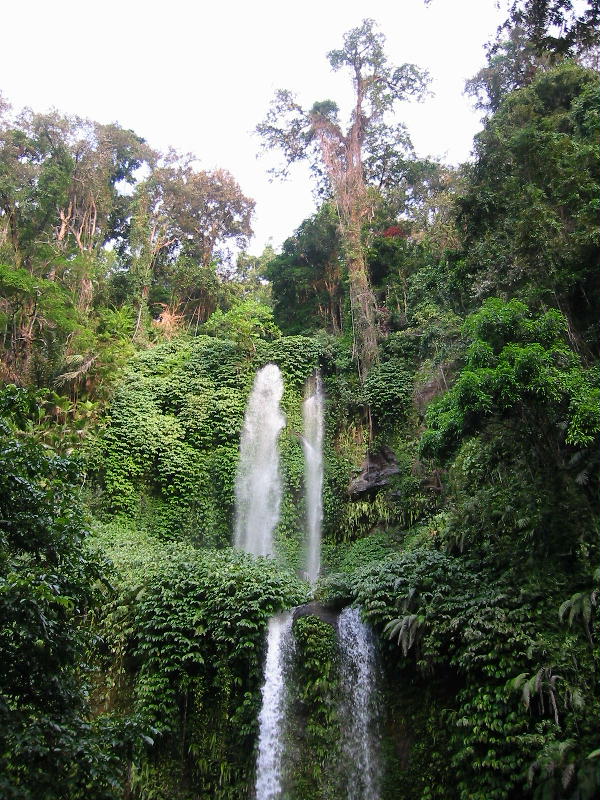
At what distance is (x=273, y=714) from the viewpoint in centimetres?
811

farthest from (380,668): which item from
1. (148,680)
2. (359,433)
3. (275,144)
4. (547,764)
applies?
(275,144)

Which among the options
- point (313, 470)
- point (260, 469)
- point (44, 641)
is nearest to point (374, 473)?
point (313, 470)

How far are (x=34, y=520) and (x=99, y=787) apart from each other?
2.90m

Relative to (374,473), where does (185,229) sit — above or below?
above

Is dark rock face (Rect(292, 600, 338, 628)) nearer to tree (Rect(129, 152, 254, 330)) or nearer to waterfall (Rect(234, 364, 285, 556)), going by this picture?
waterfall (Rect(234, 364, 285, 556))

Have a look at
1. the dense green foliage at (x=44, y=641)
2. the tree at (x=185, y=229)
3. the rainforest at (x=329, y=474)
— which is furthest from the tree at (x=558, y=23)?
the tree at (x=185, y=229)

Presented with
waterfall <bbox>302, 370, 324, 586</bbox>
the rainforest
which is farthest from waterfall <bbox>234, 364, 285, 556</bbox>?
waterfall <bbox>302, 370, 324, 586</bbox>

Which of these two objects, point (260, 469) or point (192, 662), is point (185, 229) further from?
point (192, 662)

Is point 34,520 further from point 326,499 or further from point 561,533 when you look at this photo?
point 326,499

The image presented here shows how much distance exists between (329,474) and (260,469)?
1.75 metres

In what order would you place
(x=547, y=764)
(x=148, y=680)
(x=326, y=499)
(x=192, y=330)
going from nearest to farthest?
(x=547, y=764) < (x=148, y=680) < (x=326, y=499) < (x=192, y=330)

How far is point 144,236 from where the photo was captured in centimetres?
2217

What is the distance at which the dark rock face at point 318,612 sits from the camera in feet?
28.6

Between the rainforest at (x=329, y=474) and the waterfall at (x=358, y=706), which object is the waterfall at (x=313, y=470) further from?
the waterfall at (x=358, y=706)
